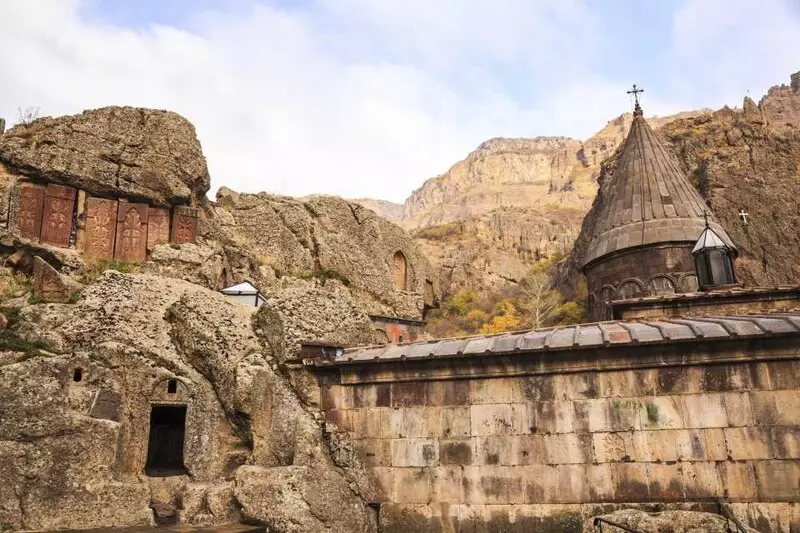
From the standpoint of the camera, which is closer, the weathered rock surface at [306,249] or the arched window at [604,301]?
the arched window at [604,301]

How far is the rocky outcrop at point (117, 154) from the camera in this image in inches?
532

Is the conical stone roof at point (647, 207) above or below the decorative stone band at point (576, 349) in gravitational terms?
above

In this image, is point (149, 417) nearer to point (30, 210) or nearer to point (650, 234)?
point (30, 210)

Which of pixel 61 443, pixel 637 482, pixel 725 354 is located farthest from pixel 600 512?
pixel 61 443

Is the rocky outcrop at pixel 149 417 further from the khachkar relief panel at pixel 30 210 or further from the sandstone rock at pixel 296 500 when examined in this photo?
the khachkar relief panel at pixel 30 210

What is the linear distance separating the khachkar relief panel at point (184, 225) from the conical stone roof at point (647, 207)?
36.8 ft

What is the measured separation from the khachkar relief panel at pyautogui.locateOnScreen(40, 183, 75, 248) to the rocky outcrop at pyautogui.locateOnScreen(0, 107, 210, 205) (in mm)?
404

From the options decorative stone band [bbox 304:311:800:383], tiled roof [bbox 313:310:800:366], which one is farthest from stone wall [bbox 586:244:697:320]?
decorative stone band [bbox 304:311:800:383]

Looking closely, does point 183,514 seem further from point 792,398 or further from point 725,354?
point 792,398

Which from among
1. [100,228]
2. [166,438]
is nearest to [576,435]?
[166,438]

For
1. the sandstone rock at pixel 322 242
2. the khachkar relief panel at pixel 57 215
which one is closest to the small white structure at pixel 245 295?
the khachkar relief panel at pixel 57 215

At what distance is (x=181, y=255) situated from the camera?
548 inches

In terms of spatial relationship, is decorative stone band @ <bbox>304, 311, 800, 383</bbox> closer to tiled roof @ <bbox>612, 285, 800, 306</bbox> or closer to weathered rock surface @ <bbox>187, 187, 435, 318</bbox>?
tiled roof @ <bbox>612, 285, 800, 306</bbox>

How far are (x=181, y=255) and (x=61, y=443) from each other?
7.63 meters
